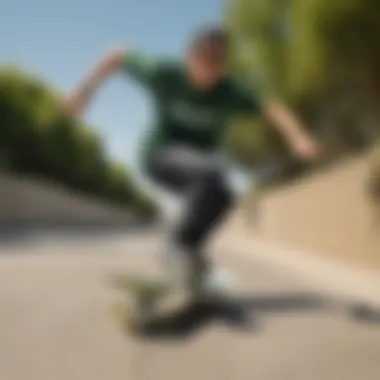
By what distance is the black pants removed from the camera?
1974mm

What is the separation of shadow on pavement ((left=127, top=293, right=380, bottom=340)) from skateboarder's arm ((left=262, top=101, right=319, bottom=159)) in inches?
23.1

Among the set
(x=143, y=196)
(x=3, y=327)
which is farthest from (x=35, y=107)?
(x=3, y=327)

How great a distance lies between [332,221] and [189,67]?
3107 mm

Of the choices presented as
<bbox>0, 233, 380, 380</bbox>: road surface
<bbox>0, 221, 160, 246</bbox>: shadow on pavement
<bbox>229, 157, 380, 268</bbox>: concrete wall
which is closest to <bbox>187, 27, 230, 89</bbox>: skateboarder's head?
<bbox>0, 233, 380, 380</bbox>: road surface

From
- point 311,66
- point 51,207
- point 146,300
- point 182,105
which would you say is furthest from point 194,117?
point 311,66

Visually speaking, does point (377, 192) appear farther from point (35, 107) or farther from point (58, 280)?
point (35, 107)

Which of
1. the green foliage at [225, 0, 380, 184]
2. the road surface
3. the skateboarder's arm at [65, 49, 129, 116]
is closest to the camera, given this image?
the road surface

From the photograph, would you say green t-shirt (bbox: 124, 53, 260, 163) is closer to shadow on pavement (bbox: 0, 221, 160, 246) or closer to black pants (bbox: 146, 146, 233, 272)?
black pants (bbox: 146, 146, 233, 272)

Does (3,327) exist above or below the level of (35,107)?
below

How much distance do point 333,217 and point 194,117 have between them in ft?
10.0

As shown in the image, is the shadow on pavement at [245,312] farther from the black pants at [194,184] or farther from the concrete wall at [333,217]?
the concrete wall at [333,217]

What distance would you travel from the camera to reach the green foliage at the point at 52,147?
1927 millimetres

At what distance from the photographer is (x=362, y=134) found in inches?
147

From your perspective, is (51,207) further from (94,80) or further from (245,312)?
(94,80)
